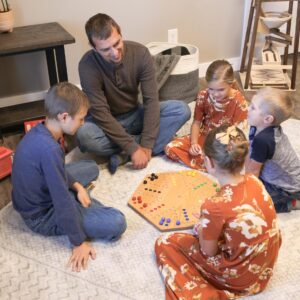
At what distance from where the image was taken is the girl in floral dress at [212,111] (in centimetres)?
173

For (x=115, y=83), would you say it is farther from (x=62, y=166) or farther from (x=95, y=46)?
(x=62, y=166)

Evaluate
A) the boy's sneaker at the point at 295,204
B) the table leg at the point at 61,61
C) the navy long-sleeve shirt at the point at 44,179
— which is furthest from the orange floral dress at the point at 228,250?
the table leg at the point at 61,61

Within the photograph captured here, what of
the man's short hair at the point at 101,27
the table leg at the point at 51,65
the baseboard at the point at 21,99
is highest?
the man's short hair at the point at 101,27

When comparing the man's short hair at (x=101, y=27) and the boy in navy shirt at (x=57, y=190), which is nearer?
the boy in navy shirt at (x=57, y=190)

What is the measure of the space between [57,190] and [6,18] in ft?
3.95

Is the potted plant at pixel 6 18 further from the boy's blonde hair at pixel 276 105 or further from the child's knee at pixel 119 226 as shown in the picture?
the boy's blonde hair at pixel 276 105

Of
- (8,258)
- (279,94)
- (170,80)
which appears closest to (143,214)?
(8,258)

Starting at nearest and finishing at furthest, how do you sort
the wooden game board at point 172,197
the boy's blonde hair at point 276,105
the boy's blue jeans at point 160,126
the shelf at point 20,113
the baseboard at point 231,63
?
the boy's blonde hair at point 276,105 < the wooden game board at point 172,197 < the boy's blue jeans at point 160,126 < the shelf at point 20,113 < the baseboard at point 231,63

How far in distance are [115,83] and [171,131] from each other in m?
0.37

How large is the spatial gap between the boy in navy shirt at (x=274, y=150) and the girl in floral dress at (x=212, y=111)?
239mm

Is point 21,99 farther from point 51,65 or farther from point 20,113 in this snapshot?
point 51,65

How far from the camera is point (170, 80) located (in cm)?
237

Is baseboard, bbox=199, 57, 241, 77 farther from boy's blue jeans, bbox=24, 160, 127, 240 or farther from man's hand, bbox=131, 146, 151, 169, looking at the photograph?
boy's blue jeans, bbox=24, 160, 127, 240

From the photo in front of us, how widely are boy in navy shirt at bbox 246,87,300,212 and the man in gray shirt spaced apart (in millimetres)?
518
